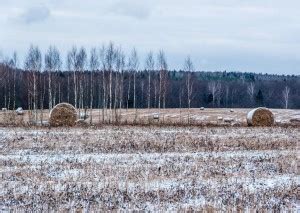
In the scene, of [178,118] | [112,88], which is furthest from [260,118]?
[112,88]

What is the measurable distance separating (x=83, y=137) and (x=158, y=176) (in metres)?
11.5

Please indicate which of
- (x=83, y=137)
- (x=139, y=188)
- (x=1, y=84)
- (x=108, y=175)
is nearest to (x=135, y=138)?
(x=83, y=137)

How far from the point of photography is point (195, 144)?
22.3 m

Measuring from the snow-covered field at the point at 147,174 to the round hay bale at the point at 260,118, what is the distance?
14.0m

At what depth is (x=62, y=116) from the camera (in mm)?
35438

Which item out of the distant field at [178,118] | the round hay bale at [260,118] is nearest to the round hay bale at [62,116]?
Result: the distant field at [178,118]

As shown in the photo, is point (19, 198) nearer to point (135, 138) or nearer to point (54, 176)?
point (54, 176)

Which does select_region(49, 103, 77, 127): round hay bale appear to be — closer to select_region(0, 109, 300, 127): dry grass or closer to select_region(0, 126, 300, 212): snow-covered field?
select_region(0, 109, 300, 127): dry grass

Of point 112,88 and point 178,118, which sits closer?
point 178,118

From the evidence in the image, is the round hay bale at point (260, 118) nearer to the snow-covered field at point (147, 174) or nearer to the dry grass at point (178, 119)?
the dry grass at point (178, 119)

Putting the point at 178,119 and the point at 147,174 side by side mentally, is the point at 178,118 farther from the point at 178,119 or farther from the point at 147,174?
the point at 147,174

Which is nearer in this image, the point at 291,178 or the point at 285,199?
the point at 285,199

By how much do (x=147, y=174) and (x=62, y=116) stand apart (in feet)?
72.8

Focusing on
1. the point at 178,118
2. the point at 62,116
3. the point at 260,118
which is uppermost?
the point at 62,116
